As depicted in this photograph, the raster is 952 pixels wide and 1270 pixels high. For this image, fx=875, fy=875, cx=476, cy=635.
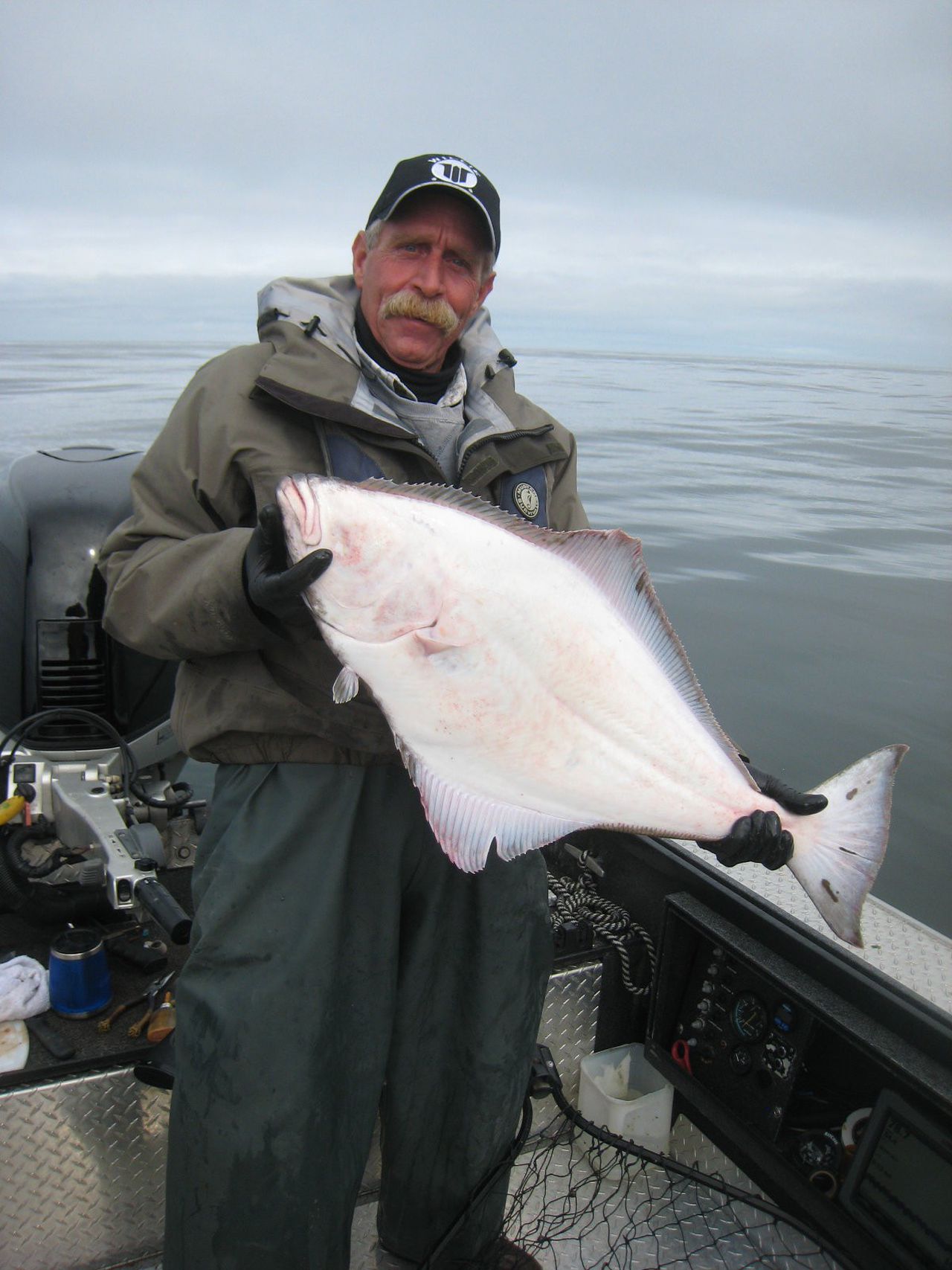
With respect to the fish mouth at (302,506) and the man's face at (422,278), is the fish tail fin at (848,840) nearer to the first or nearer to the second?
the fish mouth at (302,506)

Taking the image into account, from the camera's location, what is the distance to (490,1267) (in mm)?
2135

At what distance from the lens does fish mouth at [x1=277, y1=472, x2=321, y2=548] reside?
1412mm

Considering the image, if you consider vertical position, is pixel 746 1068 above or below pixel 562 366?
below

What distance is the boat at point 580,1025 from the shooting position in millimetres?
2062

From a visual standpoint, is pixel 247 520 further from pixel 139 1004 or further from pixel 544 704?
pixel 139 1004

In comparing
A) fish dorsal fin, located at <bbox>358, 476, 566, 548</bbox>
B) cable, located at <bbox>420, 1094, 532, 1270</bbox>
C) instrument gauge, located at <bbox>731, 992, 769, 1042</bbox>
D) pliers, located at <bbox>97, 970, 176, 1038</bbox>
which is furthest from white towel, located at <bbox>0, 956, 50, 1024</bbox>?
instrument gauge, located at <bbox>731, 992, 769, 1042</bbox>

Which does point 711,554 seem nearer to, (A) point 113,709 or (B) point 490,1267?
(A) point 113,709

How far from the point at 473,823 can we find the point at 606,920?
1.48 meters

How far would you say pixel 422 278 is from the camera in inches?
80.7

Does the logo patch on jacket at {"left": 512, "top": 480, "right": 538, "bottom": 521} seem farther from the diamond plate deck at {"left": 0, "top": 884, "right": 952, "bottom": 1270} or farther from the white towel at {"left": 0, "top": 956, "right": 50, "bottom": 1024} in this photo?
the white towel at {"left": 0, "top": 956, "right": 50, "bottom": 1024}

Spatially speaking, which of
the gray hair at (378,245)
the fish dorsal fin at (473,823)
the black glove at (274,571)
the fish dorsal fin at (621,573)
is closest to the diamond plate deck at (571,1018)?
the fish dorsal fin at (473,823)

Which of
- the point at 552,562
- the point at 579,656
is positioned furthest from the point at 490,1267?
the point at 552,562

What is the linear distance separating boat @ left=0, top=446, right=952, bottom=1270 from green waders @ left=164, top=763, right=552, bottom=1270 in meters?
0.35

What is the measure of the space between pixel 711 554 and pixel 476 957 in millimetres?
6245
